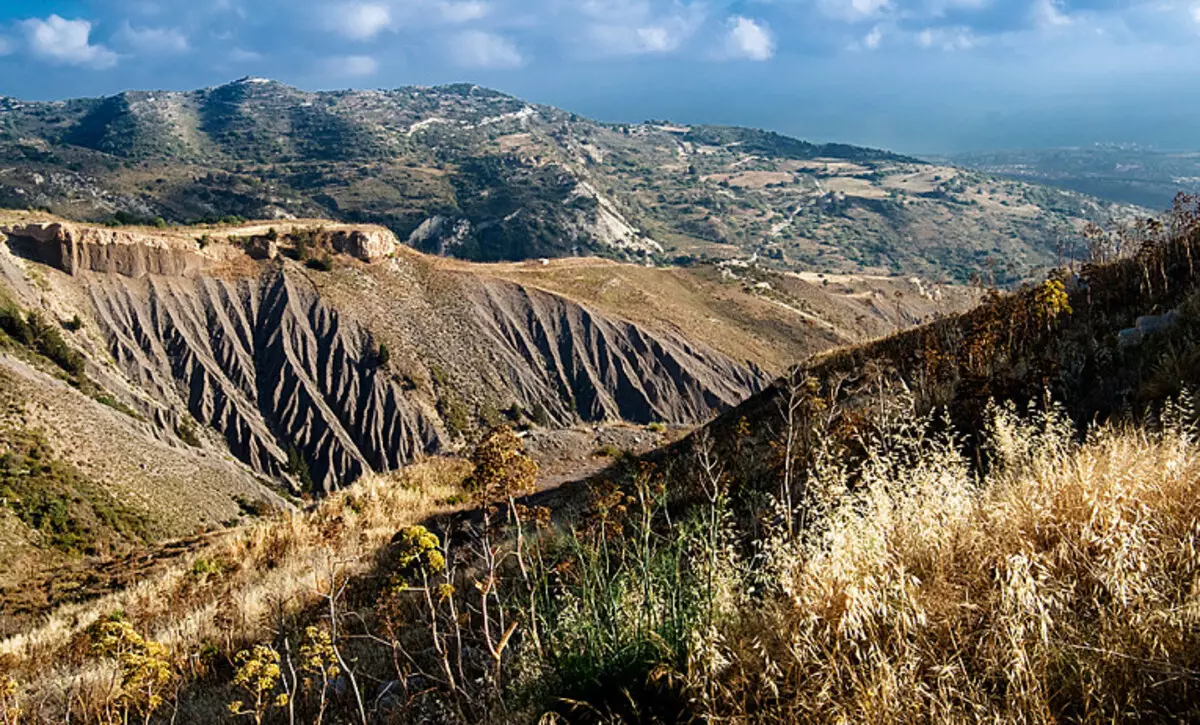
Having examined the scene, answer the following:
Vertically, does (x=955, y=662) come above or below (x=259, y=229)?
below

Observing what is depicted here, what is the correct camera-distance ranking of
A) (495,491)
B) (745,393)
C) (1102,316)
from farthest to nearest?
(745,393) < (1102,316) < (495,491)

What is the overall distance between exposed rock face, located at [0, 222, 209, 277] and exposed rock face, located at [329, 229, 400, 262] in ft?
38.0

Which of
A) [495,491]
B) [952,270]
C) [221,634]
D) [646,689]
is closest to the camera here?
[646,689]

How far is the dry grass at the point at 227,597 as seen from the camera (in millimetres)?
5305

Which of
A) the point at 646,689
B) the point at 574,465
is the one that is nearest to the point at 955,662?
the point at 646,689

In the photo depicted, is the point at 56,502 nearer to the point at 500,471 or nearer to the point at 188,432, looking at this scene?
the point at 188,432

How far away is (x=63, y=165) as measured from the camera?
148 meters

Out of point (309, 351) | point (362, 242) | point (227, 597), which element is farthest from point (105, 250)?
point (227, 597)

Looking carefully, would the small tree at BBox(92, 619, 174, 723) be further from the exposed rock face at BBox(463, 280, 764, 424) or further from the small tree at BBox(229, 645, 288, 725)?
the exposed rock face at BBox(463, 280, 764, 424)

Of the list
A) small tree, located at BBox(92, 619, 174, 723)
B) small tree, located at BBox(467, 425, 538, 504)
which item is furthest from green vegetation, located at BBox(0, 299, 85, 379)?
small tree, located at BBox(467, 425, 538, 504)

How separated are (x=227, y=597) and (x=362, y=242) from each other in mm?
63985

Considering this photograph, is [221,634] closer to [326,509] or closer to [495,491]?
[495,491]

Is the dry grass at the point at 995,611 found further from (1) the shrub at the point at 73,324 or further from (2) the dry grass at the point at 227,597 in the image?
(1) the shrub at the point at 73,324

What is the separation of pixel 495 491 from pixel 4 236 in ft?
224
